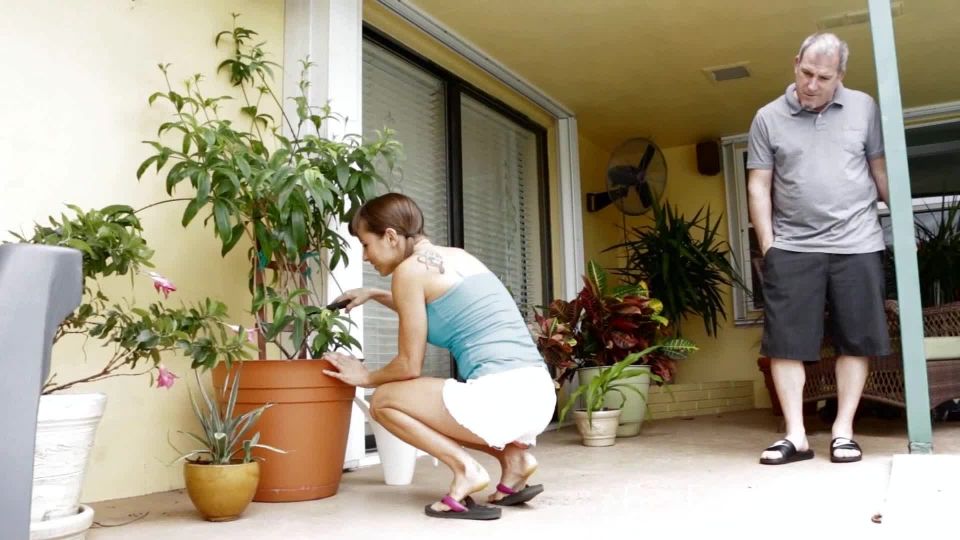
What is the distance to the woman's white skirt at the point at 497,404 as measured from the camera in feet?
6.71

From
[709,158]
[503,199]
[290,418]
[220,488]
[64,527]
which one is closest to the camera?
[64,527]

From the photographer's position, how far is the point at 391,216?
2201 millimetres

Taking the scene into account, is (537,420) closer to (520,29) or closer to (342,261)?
(342,261)

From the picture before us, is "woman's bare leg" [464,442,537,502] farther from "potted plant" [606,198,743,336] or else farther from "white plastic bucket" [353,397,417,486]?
"potted plant" [606,198,743,336]

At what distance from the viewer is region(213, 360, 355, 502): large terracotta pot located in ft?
7.53

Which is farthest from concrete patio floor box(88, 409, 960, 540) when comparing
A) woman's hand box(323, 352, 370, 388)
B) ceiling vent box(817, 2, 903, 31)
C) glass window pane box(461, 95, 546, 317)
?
ceiling vent box(817, 2, 903, 31)

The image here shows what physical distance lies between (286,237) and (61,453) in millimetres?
985

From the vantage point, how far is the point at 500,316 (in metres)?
2.15

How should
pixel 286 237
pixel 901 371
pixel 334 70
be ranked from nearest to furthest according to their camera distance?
pixel 286 237 → pixel 334 70 → pixel 901 371

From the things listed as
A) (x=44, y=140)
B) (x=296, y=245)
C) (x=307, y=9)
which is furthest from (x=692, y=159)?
(x=44, y=140)

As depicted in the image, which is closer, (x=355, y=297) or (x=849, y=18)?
(x=355, y=297)

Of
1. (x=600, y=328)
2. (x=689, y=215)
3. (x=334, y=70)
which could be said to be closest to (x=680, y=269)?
(x=689, y=215)

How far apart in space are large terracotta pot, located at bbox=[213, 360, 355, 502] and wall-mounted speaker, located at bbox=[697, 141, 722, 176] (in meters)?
4.61

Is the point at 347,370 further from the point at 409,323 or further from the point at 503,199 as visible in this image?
the point at 503,199
